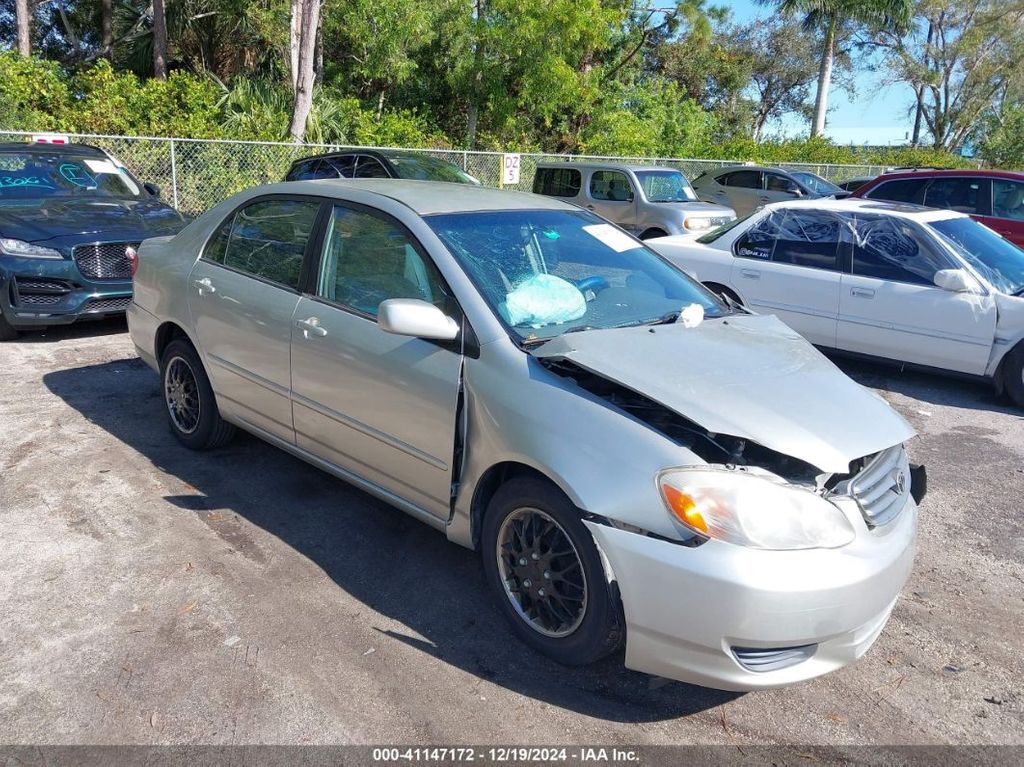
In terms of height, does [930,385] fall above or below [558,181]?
below

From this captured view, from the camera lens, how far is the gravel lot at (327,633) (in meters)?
2.87

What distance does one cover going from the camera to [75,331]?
8211 millimetres

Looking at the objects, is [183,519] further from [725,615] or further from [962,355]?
[962,355]

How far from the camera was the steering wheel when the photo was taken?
3.91 m

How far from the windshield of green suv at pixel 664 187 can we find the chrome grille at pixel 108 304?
8195mm

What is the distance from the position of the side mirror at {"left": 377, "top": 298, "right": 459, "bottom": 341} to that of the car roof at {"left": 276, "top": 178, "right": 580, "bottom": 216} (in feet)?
2.20

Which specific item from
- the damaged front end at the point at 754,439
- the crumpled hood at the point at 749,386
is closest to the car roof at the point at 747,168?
the crumpled hood at the point at 749,386

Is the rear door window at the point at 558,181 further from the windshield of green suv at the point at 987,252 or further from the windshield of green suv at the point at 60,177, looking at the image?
the windshield of green suv at the point at 987,252

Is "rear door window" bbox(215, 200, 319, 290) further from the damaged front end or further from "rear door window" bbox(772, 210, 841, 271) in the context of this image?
"rear door window" bbox(772, 210, 841, 271)

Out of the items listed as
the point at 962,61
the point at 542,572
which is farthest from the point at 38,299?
the point at 962,61

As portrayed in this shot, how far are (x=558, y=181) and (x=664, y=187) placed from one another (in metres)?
1.91

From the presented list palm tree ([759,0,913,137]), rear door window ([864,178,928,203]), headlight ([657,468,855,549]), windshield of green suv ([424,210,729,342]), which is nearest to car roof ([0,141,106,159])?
windshield of green suv ([424,210,729,342])

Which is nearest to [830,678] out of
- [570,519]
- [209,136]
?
[570,519]

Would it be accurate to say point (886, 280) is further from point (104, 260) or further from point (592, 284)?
point (104, 260)
